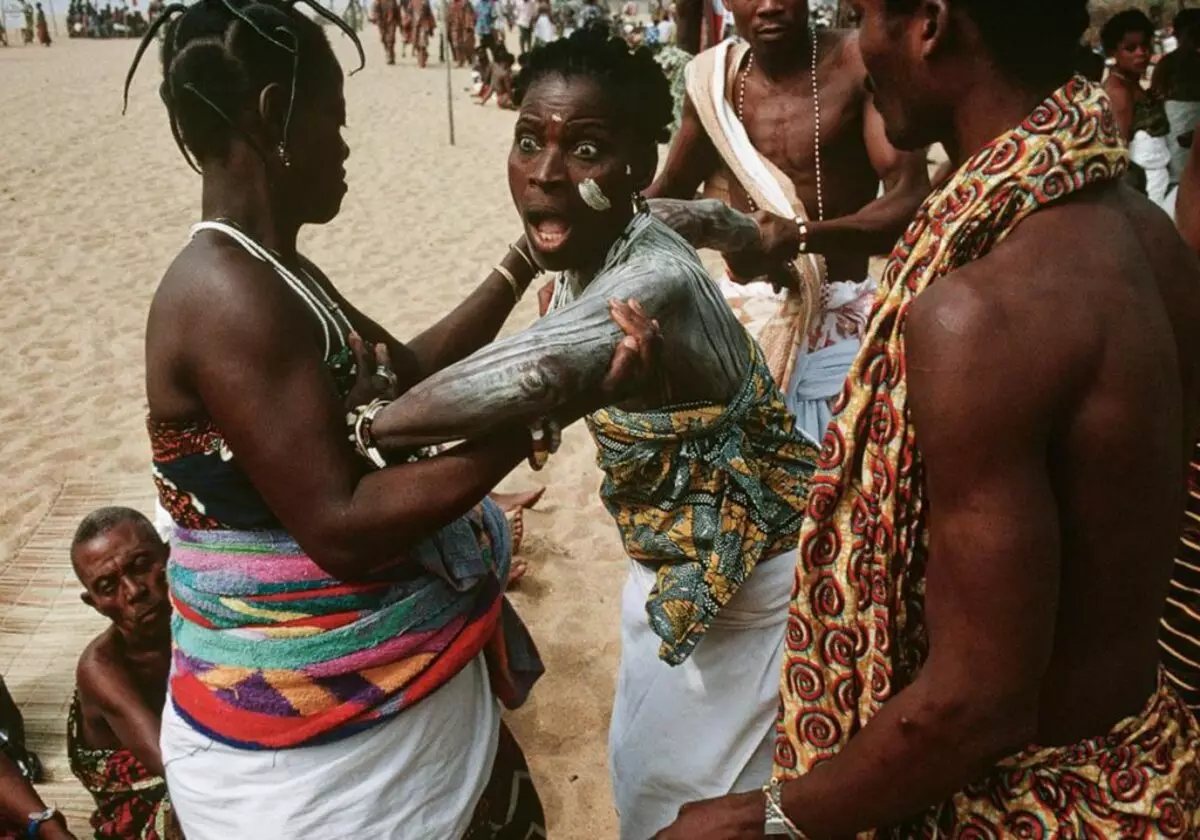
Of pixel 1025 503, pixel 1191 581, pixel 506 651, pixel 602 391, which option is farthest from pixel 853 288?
pixel 1025 503

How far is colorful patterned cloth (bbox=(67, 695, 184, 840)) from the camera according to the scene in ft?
8.50

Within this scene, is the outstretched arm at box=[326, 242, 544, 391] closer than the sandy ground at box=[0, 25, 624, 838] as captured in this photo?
Yes

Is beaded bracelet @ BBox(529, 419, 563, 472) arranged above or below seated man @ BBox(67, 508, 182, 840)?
above

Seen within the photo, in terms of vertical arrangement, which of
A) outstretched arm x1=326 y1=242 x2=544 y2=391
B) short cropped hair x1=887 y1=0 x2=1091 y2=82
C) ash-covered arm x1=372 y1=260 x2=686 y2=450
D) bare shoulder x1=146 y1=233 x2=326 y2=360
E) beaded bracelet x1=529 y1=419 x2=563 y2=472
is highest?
short cropped hair x1=887 y1=0 x2=1091 y2=82

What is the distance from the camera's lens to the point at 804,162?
311cm

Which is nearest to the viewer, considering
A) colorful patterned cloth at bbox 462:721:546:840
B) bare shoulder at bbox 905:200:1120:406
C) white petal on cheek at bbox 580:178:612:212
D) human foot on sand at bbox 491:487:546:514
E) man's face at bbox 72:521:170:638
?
bare shoulder at bbox 905:200:1120:406

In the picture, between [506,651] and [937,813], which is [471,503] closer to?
[506,651]

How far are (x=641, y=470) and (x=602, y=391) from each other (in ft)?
1.15

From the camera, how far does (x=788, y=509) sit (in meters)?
1.75

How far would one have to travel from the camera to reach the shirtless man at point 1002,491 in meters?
1.04

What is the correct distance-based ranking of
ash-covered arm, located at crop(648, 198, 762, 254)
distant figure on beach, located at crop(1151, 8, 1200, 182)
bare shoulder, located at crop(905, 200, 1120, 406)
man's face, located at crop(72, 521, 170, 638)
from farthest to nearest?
distant figure on beach, located at crop(1151, 8, 1200, 182), man's face, located at crop(72, 521, 170, 638), ash-covered arm, located at crop(648, 198, 762, 254), bare shoulder, located at crop(905, 200, 1120, 406)

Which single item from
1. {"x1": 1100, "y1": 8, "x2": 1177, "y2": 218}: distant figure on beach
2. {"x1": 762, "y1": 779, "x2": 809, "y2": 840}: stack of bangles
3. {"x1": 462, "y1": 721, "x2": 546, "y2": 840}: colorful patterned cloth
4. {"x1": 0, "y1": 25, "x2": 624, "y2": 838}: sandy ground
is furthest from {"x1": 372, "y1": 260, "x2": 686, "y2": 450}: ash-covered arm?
{"x1": 1100, "y1": 8, "x2": 1177, "y2": 218}: distant figure on beach

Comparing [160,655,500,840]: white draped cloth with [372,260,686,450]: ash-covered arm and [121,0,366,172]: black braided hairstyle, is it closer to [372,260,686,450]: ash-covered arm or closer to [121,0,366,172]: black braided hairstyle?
[372,260,686,450]: ash-covered arm

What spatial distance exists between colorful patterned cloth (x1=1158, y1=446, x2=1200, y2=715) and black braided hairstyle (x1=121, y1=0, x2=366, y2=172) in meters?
1.69
